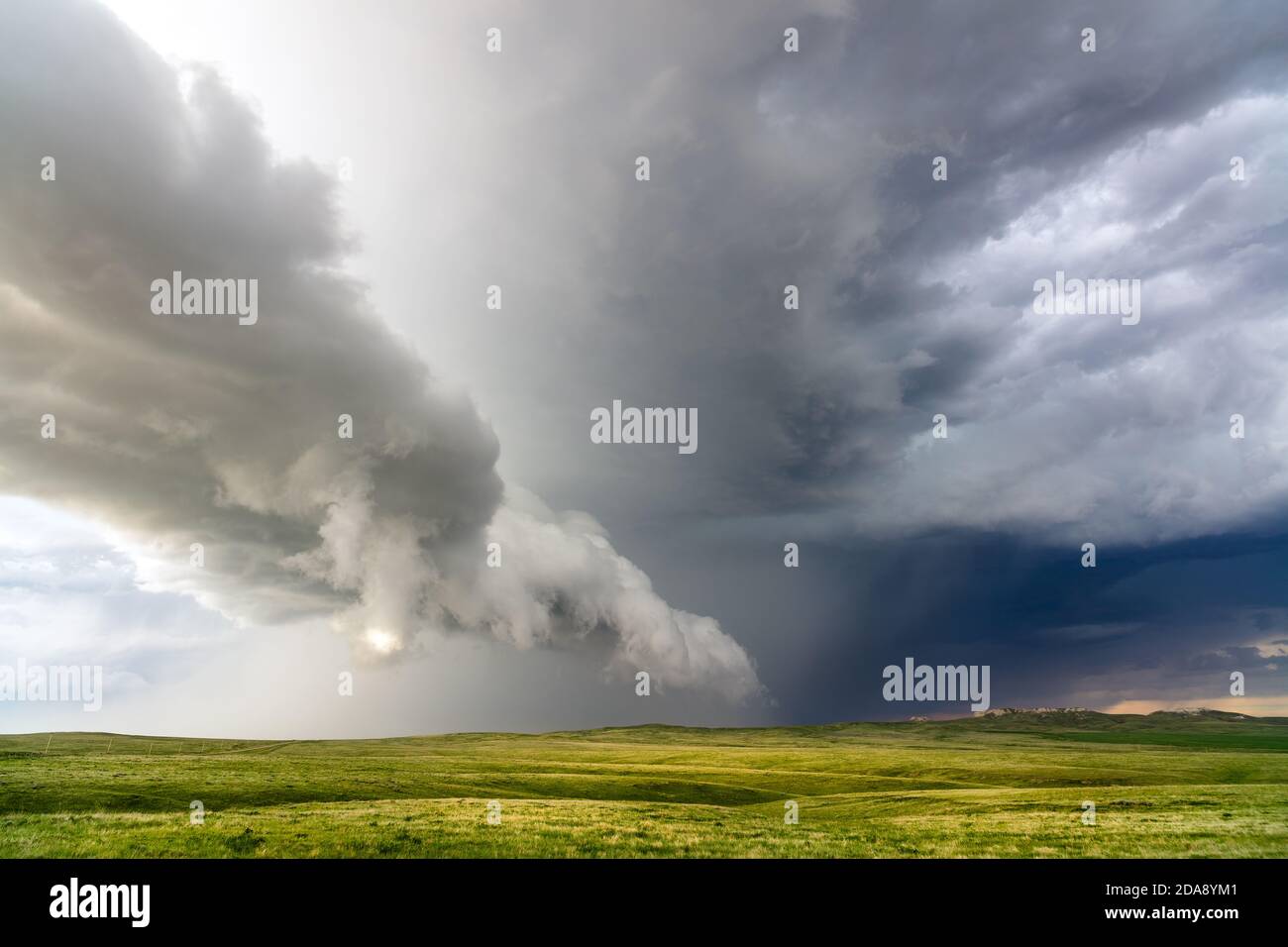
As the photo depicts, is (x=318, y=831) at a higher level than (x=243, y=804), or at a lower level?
higher

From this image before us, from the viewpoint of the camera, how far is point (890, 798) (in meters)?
58.2

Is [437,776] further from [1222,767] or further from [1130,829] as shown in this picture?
[1222,767]

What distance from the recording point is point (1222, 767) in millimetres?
117500
